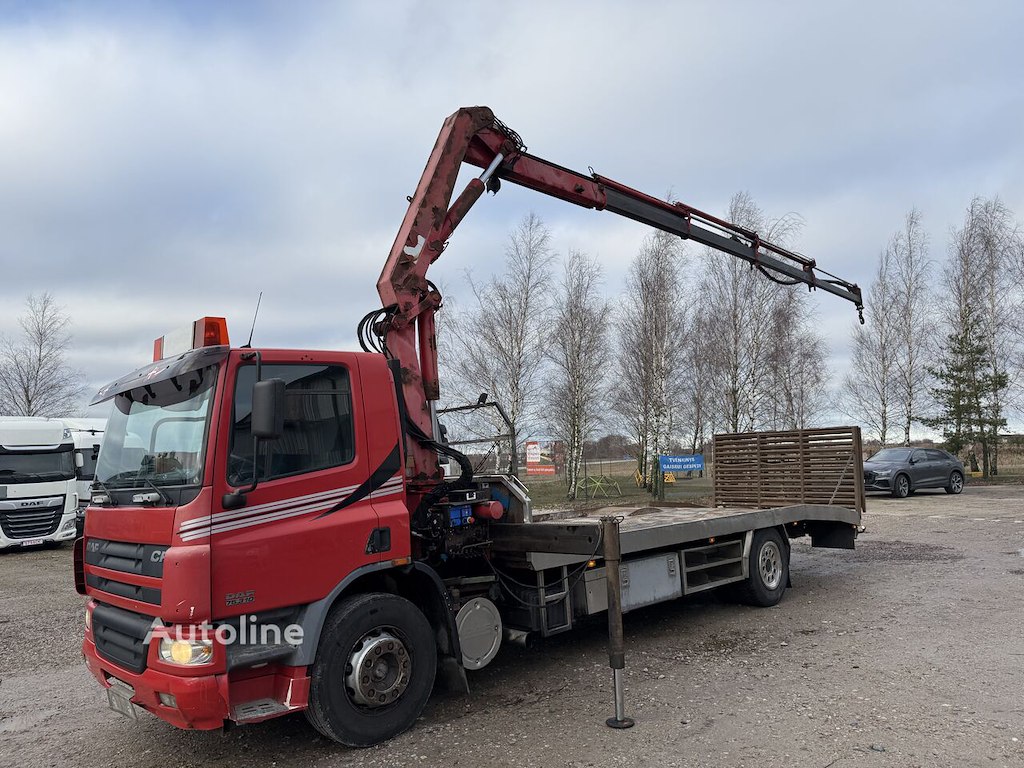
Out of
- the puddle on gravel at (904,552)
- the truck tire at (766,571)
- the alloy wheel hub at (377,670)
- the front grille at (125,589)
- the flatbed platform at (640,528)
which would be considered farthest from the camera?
the puddle on gravel at (904,552)

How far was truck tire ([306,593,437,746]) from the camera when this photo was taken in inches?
169

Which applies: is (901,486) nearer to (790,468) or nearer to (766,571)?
(790,468)

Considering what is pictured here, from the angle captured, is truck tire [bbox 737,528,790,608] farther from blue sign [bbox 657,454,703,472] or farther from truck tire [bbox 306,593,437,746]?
blue sign [bbox 657,454,703,472]

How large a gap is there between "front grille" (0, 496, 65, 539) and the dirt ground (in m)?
7.56

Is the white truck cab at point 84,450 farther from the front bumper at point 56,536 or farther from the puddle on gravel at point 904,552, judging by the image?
the puddle on gravel at point 904,552

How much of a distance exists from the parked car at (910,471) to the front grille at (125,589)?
66.8ft

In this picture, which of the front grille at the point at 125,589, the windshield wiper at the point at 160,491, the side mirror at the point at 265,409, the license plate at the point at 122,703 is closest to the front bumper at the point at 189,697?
the license plate at the point at 122,703

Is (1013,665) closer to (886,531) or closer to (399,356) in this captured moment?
(399,356)

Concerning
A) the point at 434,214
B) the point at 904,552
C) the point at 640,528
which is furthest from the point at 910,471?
the point at 434,214

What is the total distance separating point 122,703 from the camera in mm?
4320

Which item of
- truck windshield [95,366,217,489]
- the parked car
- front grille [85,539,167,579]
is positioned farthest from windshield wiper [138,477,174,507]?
the parked car

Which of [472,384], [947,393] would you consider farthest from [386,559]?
[947,393]

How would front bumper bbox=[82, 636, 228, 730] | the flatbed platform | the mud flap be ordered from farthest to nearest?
the flatbed platform
the mud flap
front bumper bbox=[82, 636, 228, 730]

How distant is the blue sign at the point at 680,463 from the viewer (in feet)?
60.8
